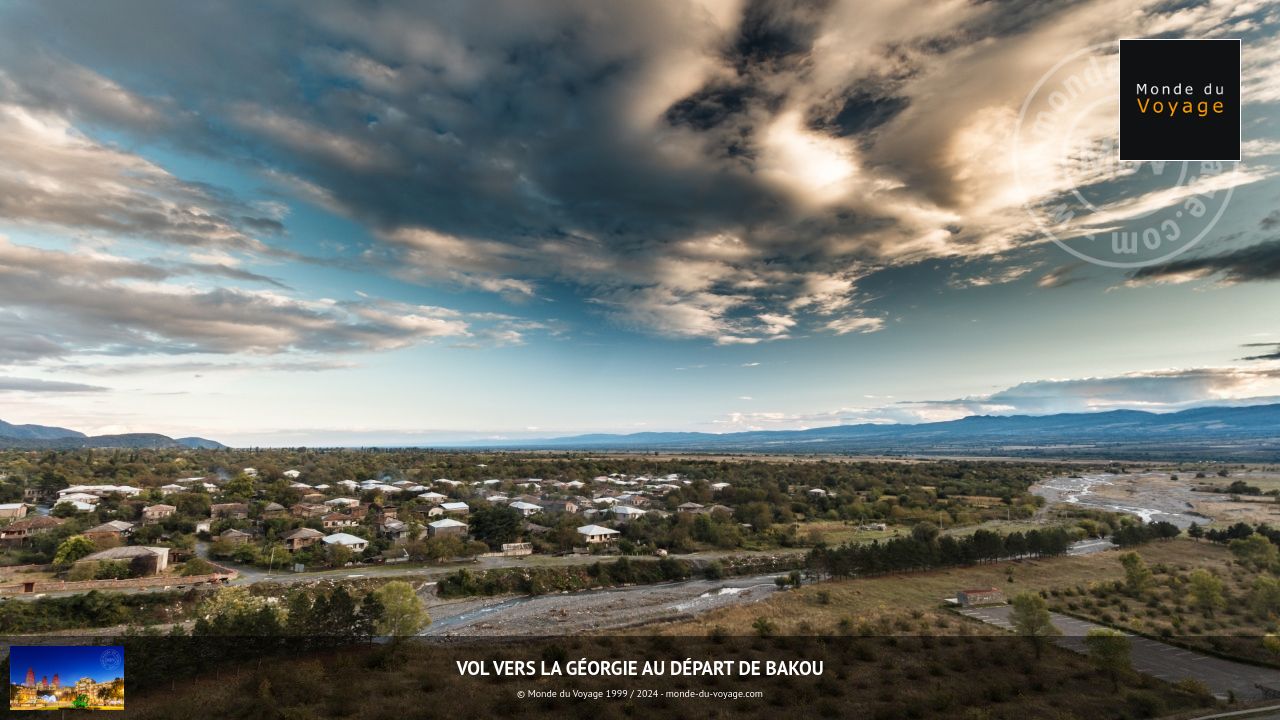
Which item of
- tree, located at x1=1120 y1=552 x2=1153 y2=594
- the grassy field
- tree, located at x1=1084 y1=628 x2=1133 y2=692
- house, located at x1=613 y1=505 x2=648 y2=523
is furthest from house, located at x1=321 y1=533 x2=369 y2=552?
tree, located at x1=1120 y1=552 x2=1153 y2=594

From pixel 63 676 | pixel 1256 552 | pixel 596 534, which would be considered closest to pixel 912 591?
pixel 1256 552

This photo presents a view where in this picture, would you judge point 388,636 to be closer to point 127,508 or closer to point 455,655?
point 455,655

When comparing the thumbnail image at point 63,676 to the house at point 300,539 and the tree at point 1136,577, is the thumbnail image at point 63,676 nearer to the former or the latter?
the house at point 300,539

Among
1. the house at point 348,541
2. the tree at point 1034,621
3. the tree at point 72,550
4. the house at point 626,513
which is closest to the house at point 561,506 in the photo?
the house at point 626,513

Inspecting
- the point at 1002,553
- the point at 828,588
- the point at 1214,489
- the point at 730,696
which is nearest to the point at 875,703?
the point at 730,696

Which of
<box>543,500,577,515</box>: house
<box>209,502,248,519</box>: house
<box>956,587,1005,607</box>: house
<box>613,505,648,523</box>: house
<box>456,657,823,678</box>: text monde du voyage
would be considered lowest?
<box>543,500,577,515</box>: house

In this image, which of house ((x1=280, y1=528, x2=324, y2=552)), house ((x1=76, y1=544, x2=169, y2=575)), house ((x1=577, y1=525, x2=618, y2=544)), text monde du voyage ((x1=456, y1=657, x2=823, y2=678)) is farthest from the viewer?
house ((x1=577, y1=525, x2=618, y2=544))

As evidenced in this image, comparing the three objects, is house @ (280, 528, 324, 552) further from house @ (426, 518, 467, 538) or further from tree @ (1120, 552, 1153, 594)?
tree @ (1120, 552, 1153, 594)
